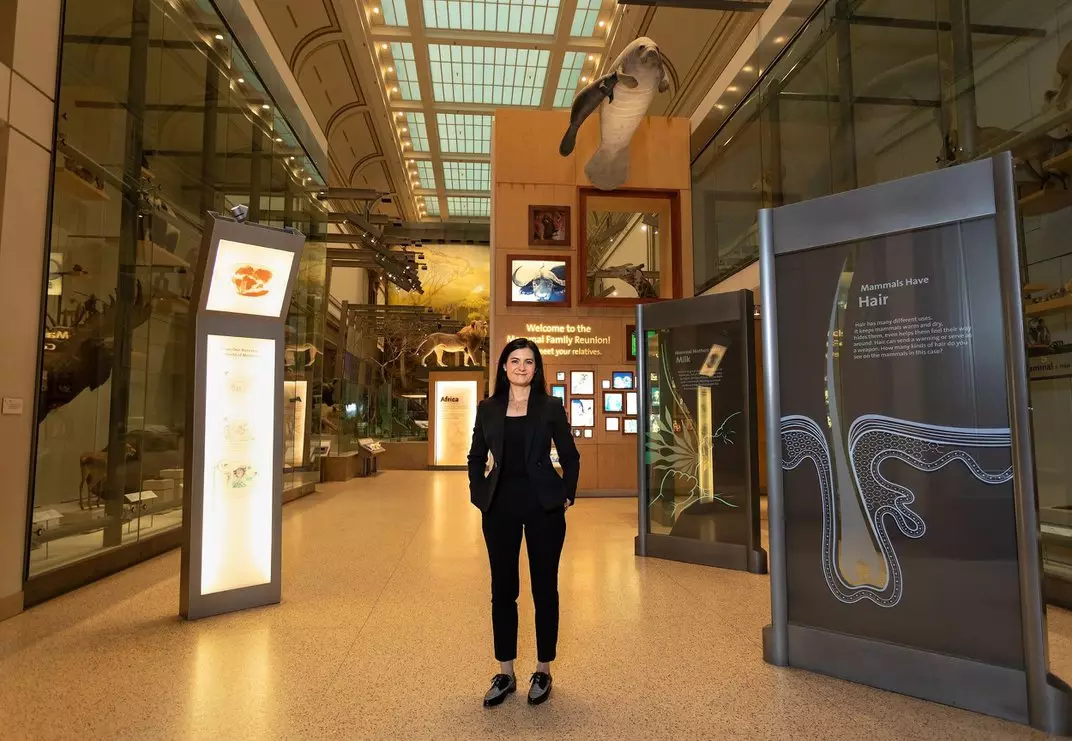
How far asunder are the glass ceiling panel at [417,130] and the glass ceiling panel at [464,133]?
42cm

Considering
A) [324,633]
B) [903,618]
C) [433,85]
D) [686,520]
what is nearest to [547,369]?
[686,520]

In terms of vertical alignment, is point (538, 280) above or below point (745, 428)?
above

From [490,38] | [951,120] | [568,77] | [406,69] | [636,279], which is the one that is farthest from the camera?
[568,77]

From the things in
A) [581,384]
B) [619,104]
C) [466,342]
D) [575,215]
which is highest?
[619,104]

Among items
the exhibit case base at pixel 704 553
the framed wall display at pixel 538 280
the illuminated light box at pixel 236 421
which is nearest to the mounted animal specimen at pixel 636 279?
the framed wall display at pixel 538 280

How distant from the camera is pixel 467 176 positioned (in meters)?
19.6

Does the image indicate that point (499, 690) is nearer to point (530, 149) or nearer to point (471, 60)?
point (530, 149)

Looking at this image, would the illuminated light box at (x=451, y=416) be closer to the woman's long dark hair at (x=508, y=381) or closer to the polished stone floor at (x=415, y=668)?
the polished stone floor at (x=415, y=668)

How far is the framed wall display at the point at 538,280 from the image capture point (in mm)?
9914

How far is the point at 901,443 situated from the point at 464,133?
625 inches

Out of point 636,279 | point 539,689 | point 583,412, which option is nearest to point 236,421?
point 539,689

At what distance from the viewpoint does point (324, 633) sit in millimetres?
3428

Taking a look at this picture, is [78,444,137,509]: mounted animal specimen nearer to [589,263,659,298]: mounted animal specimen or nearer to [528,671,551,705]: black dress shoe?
[528,671,551,705]: black dress shoe

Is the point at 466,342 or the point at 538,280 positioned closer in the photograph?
the point at 538,280
